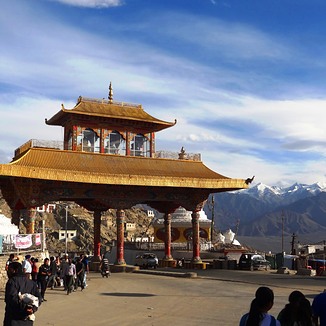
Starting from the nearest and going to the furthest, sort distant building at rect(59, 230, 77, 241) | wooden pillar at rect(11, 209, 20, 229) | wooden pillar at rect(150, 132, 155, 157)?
1. wooden pillar at rect(11, 209, 20, 229)
2. wooden pillar at rect(150, 132, 155, 157)
3. distant building at rect(59, 230, 77, 241)

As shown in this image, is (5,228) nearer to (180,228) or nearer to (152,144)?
(152,144)

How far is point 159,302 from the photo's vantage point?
1988 cm

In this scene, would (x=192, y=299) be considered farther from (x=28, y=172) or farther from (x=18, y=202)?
(x=18, y=202)

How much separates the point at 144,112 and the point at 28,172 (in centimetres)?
1452

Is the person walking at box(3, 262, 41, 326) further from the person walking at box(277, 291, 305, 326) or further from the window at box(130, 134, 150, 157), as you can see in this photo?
the window at box(130, 134, 150, 157)

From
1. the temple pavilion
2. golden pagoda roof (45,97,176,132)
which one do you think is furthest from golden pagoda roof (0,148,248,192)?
golden pagoda roof (45,97,176,132)

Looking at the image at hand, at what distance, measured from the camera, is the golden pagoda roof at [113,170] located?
3325cm

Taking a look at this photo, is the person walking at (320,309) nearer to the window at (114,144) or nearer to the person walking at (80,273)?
the person walking at (80,273)

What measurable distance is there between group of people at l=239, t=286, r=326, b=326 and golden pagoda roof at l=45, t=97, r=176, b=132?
110 feet

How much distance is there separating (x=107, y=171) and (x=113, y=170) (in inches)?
22.9

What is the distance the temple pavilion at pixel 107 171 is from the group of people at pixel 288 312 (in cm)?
2639

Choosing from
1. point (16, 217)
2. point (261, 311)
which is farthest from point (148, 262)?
point (261, 311)

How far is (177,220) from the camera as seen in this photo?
70062 mm

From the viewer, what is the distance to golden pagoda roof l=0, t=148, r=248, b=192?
109 feet
